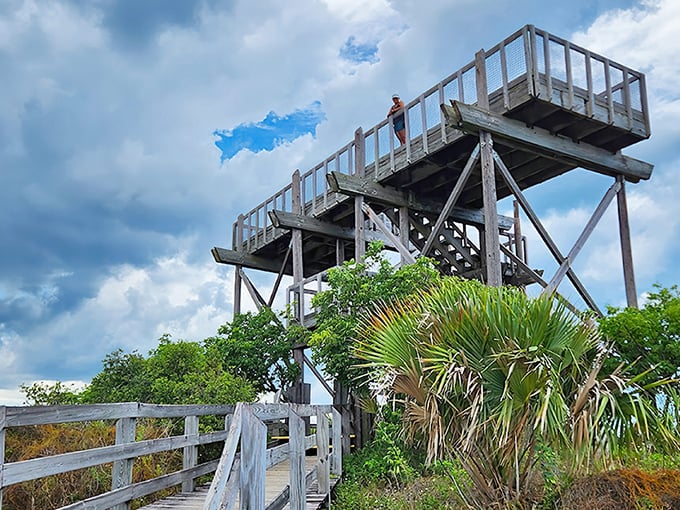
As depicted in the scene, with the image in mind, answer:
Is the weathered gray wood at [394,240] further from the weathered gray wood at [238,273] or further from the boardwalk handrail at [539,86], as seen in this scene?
the weathered gray wood at [238,273]

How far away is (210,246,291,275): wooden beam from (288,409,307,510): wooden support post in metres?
15.8

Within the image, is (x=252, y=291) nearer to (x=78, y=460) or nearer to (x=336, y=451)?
(x=336, y=451)

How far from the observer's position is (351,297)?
13047 millimetres

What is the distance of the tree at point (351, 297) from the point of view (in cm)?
1238

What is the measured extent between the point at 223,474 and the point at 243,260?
18673 millimetres

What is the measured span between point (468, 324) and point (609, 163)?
9.41 m

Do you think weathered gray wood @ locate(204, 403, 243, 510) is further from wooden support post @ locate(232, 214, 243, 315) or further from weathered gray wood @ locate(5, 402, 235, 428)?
wooden support post @ locate(232, 214, 243, 315)

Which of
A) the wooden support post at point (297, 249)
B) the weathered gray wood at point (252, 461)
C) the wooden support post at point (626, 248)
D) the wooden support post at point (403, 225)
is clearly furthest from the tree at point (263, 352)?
the weathered gray wood at point (252, 461)

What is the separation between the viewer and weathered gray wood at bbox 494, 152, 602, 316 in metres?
12.8

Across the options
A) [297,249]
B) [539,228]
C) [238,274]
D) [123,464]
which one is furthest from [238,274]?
[123,464]

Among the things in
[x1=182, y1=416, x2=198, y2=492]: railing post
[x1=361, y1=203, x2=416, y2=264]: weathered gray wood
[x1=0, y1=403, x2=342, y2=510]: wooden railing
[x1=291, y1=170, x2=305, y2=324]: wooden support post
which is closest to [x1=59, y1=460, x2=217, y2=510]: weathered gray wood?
[x1=0, y1=403, x2=342, y2=510]: wooden railing

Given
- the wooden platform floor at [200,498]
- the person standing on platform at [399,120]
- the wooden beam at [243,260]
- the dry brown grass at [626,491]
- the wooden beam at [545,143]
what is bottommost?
the wooden platform floor at [200,498]

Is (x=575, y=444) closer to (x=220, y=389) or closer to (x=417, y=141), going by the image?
(x=220, y=389)

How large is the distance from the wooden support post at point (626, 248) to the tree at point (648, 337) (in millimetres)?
2909
